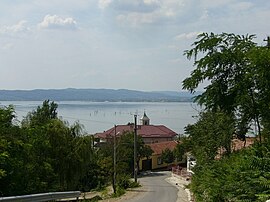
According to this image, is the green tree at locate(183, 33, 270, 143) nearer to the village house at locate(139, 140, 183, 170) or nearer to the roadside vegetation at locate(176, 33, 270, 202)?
the roadside vegetation at locate(176, 33, 270, 202)

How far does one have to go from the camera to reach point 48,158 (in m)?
31.2

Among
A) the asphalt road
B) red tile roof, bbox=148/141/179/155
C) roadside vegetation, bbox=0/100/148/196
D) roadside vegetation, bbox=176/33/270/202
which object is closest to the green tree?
roadside vegetation, bbox=176/33/270/202

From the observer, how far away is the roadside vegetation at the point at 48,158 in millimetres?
19797

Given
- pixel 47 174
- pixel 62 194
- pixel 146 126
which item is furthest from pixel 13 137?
pixel 146 126

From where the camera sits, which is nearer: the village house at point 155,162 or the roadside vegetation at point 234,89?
the roadside vegetation at point 234,89

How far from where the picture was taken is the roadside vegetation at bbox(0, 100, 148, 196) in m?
19.8

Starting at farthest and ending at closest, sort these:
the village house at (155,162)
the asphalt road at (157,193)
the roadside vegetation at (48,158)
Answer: the village house at (155,162)
the asphalt road at (157,193)
the roadside vegetation at (48,158)

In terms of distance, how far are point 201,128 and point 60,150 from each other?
1012cm

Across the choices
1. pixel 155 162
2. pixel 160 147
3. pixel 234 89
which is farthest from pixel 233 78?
pixel 160 147

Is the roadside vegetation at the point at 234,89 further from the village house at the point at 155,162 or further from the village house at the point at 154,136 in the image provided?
the village house at the point at 154,136

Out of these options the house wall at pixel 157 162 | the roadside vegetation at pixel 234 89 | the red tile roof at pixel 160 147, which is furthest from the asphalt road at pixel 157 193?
the red tile roof at pixel 160 147

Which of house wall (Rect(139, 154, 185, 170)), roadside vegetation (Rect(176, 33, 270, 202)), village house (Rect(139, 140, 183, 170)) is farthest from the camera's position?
house wall (Rect(139, 154, 185, 170))

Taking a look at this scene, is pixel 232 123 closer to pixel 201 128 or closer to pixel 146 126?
pixel 201 128

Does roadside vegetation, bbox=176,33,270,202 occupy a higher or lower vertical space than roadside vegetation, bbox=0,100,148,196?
higher
